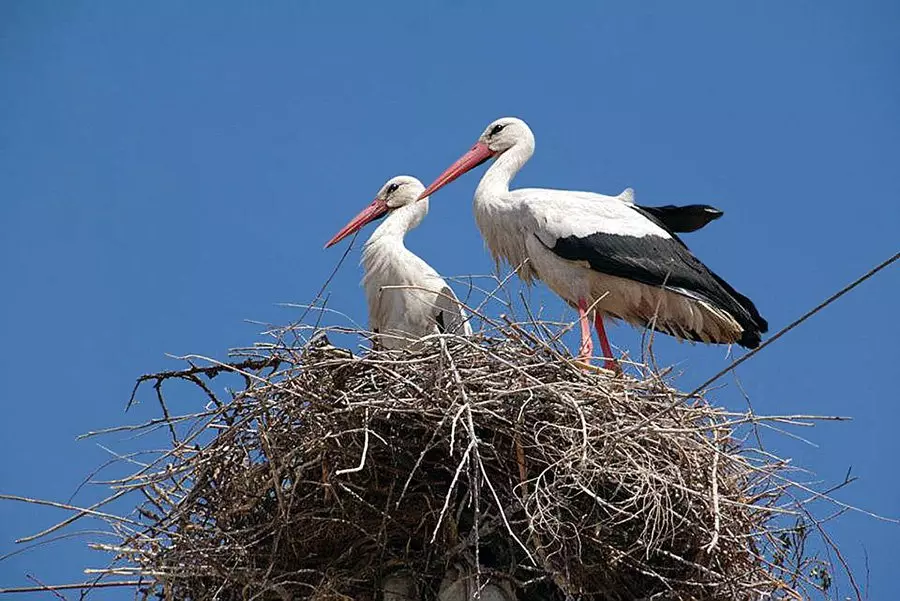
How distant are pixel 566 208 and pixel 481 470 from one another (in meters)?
2.41

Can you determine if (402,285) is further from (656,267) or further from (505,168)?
(656,267)

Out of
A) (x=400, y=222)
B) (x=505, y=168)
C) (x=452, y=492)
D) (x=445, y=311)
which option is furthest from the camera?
(x=400, y=222)

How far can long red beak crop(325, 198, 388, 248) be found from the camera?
8328 millimetres

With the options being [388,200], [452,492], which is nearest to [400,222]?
[388,200]

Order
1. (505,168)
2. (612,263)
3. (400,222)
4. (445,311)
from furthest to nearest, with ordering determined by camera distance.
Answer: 1. (400,222)
2. (505,168)
3. (445,311)
4. (612,263)

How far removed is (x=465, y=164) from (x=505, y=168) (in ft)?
1.22

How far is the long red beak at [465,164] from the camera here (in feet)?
26.8

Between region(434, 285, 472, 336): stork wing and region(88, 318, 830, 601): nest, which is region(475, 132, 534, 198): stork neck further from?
region(88, 318, 830, 601): nest

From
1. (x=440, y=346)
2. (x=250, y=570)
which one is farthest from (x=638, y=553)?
(x=250, y=570)

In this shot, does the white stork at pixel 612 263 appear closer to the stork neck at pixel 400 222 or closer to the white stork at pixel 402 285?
the white stork at pixel 402 285

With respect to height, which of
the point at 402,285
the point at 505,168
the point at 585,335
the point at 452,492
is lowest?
the point at 452,492

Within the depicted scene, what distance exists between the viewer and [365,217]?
8336 mm

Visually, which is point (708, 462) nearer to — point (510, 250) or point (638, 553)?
point (638, 553)

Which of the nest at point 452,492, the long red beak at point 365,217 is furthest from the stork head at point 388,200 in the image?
the nest at point 452,492
